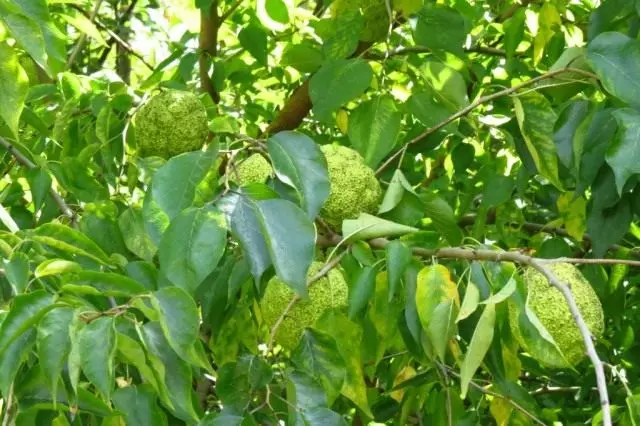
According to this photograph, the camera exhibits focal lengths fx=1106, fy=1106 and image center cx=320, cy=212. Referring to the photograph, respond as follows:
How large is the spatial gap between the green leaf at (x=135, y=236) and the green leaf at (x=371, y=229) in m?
0.46

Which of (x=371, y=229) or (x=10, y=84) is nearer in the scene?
(x=10, y=84)

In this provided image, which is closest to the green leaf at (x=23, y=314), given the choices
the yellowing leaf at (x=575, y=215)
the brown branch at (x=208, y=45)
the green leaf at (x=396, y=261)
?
the green leaf at (x=396, y=261)

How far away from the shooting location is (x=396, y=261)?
4.85 feet

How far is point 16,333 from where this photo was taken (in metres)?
1.19

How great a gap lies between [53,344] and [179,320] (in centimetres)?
14

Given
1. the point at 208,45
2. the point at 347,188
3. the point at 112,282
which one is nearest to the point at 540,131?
the point at 347,188

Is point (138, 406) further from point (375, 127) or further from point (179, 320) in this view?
A: point (375, 127)

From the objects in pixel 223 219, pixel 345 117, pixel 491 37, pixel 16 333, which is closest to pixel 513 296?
pixel 223 219

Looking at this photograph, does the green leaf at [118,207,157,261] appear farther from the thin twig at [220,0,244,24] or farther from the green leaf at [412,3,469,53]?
the thin twig at [220,0,244,24]

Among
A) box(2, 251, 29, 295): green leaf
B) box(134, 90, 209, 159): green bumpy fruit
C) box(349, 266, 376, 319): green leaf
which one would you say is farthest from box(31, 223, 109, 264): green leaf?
box(134, 90, 209, 159): green bumpy fruit

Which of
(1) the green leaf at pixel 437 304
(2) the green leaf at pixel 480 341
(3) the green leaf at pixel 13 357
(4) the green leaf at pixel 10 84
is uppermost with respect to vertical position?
(4) the green leaf at pixel 10 84

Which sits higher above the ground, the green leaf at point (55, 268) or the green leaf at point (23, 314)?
the green leaf at point (23, 314)

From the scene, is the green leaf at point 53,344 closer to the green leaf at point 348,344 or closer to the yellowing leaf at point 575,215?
the green leaf at point 348,344

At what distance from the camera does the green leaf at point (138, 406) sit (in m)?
1.40
